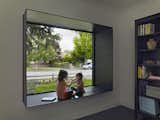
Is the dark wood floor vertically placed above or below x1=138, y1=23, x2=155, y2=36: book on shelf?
below

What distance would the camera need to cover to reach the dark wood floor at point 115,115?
9.28ft

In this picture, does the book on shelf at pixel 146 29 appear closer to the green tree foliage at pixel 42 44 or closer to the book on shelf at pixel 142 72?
the book on shelf at pixel 142 72

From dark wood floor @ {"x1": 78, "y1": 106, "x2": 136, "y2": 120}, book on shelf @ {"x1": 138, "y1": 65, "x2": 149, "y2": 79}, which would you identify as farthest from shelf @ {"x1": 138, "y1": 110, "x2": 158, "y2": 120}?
book on shelf @ {"x1": 138, "y1": 65, "x2": 149, "y2": 79}

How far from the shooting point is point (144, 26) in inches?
105

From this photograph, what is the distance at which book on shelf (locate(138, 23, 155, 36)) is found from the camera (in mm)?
2582

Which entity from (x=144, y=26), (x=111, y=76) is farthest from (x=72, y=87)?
(x=144, y=26)

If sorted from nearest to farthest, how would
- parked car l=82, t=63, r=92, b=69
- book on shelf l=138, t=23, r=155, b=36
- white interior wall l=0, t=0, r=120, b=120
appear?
1. white interior wall l=0, t=0, r=120, b=120
2. book on shelf l=138, t=23, r=155, b=36
3. parked car l=82, t=63, r=92, b=69

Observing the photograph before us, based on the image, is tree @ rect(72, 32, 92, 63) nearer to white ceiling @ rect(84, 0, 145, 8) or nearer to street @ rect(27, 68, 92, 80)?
street @ rect(27, 68, 92, 80)

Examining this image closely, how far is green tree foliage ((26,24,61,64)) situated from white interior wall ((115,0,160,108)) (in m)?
1.58

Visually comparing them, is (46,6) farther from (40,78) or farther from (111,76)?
(111,76)

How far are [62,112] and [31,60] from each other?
3.63 ft

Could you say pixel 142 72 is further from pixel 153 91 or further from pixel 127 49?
pixel 127 49

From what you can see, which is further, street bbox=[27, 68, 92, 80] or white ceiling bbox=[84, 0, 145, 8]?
white ceiling bbox=[84, 0, 145, 8]

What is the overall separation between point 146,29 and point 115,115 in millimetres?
1752
